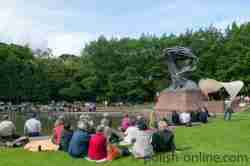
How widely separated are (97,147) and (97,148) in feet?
0.10

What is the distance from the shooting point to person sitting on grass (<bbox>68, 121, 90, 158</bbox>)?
37.1 ft

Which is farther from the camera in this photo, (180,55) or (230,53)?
(230,53)

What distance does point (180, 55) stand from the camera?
122 ft

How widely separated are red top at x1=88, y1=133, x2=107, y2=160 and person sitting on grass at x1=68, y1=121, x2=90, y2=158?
350 mm

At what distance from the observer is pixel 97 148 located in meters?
11.0

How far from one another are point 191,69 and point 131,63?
27600 mm

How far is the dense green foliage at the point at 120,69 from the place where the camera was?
5950 centimetres

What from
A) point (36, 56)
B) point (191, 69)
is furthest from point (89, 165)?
point (36, 56)

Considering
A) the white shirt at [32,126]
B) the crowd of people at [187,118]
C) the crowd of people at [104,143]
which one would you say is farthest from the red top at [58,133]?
the crowd of people at [187,118]

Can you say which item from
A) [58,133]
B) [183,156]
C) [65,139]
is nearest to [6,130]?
[58,133]

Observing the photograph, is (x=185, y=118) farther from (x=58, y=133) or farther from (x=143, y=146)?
(x=143, y=146)

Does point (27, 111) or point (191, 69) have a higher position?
point (191, 69)

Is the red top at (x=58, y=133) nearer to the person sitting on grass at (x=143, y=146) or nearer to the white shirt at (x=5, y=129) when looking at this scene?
A: the white shirt at (x=5, y=129)

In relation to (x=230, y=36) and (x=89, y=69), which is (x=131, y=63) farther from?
(x=230, y=36)
